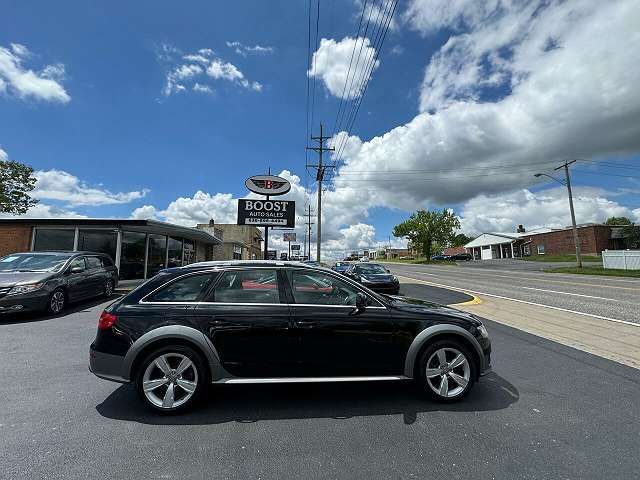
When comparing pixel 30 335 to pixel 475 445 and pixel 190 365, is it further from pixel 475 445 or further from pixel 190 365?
pixel 475 445

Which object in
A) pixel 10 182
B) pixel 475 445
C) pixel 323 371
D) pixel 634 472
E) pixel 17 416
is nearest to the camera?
pixel 634 472

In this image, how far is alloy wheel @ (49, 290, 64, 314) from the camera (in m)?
8.69

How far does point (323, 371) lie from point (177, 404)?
1.52m

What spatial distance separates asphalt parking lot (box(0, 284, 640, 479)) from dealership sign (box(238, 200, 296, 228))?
34.3 feet

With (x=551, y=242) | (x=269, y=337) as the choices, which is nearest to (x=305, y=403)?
(x=269, y=337)

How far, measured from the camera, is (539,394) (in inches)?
157

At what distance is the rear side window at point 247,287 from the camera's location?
3830 millimetres

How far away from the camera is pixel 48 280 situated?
868 cm

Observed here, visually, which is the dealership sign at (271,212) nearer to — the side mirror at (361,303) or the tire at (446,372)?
the side mirror at (361,303)

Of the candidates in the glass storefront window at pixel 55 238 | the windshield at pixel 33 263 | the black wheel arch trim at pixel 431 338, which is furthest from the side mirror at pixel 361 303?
the glass storefront window at pixel 55 238

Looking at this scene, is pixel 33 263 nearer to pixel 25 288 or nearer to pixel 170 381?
pixel 25 288

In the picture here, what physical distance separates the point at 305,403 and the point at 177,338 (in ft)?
5.00

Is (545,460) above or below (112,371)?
below

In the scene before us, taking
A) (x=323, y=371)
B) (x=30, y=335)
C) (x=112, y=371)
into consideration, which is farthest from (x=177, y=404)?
(x=30, y=335)
